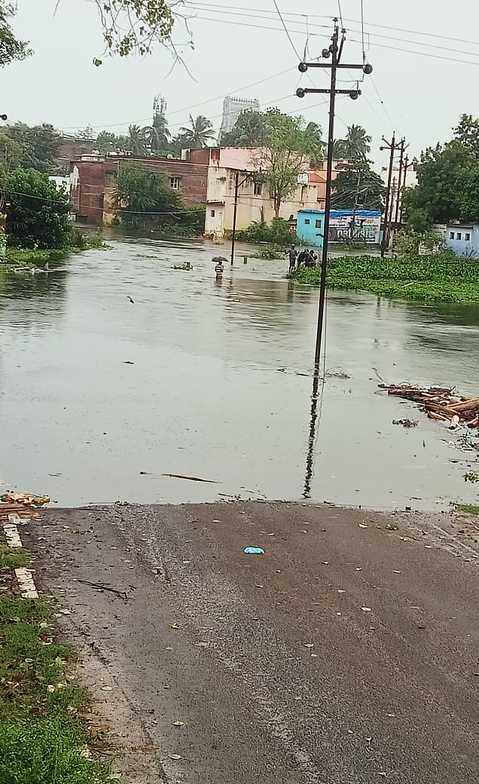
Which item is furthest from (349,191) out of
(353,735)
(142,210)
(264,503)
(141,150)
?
(353,735)

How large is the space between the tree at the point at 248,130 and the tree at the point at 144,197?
16.0 metres

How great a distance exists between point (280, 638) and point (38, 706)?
1826mm

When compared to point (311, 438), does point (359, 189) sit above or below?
above

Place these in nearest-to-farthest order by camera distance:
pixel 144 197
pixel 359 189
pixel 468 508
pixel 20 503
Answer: pixel 20 503
pixel 468 508
pixel 359 189
pixel 144 197

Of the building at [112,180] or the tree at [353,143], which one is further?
the tree at [353,143]

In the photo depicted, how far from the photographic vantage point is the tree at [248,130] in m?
95.5

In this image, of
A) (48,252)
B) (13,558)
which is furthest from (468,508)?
(48,252)

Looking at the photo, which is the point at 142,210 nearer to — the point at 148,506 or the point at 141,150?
the point at 141,150

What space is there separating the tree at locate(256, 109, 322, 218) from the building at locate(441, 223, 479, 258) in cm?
2265

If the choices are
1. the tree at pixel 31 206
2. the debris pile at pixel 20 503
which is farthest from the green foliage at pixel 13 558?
the tree at pixel 31 206

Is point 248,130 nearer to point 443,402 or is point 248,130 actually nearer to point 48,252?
point 48,252

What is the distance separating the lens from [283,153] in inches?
3083

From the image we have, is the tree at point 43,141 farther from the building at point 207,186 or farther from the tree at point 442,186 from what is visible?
the tree at point 442,186

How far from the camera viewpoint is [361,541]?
27.5 feet
